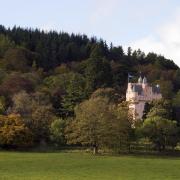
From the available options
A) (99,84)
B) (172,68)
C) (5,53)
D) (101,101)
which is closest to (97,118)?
(101,101)

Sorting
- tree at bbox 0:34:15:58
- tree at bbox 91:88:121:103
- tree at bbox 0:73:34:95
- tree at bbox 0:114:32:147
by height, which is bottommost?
tree at bbox 0:114:32:147

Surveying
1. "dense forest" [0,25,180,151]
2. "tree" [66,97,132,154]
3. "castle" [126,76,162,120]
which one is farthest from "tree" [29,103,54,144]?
"castle" [126,76,162,120]

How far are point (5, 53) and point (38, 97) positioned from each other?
42.1 metres

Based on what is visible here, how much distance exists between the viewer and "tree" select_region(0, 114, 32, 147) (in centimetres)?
6512

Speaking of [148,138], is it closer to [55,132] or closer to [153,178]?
→ [55,132]

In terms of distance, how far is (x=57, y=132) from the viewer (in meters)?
69.0

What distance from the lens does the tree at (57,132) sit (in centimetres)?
6925

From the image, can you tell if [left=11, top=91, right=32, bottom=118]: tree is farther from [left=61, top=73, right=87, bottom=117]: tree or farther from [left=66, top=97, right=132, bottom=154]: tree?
[left=66, top=97, right=132, bottom=154]: tree

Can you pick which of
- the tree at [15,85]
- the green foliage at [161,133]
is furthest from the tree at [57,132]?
the tree at [15,85]

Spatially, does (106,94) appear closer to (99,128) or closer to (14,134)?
(99,128)

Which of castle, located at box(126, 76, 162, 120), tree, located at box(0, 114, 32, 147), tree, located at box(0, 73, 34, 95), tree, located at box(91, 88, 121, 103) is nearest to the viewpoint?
tree, located at box(0, 114, 32, 147)

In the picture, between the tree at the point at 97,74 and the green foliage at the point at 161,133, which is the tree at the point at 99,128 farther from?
the tree at the point at 97,74

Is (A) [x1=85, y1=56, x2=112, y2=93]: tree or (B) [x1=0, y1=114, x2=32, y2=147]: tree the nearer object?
(B) [x1=0, y1=114, x2=32, y2=147]: tree

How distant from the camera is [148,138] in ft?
232
